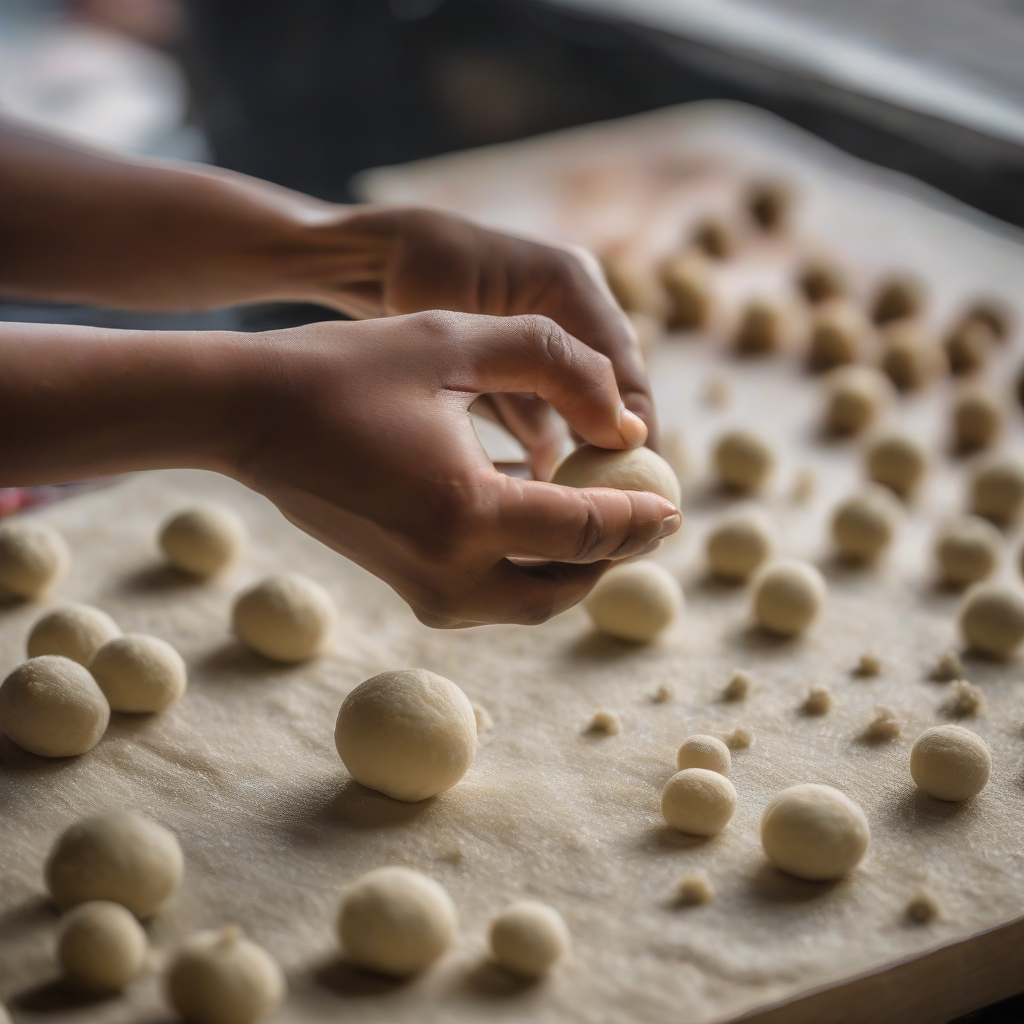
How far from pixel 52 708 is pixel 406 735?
0.36m

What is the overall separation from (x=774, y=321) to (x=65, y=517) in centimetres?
126

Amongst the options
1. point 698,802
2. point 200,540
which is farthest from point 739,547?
point 200,540

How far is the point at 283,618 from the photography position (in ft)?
4.47

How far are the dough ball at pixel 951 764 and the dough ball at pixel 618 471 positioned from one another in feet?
1.16

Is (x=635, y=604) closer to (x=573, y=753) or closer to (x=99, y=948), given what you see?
(x=573, y=753)

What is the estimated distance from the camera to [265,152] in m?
2.58

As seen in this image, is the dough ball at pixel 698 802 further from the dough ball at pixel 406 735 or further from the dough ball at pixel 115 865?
the dough ball at pixel 115 865

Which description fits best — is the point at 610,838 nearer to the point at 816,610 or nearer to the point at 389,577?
the point at 389,577

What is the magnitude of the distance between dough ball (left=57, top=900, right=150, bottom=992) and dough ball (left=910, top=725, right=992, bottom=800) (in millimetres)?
765

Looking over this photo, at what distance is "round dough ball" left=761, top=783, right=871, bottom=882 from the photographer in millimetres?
1054

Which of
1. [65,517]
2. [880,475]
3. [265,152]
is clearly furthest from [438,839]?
[265,152]

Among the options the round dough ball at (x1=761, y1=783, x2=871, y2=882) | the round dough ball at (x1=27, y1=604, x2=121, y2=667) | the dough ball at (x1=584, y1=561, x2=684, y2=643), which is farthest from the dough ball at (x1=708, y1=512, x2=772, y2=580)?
the round dough ball at (x1=27, y1=604, x2=121, y2=667)

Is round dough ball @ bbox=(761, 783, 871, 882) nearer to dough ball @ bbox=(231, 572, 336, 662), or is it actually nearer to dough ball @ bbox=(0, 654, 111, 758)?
dough ball @ bbox=(231, 572, 336, 662)

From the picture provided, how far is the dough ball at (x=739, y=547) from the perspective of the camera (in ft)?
5.16
